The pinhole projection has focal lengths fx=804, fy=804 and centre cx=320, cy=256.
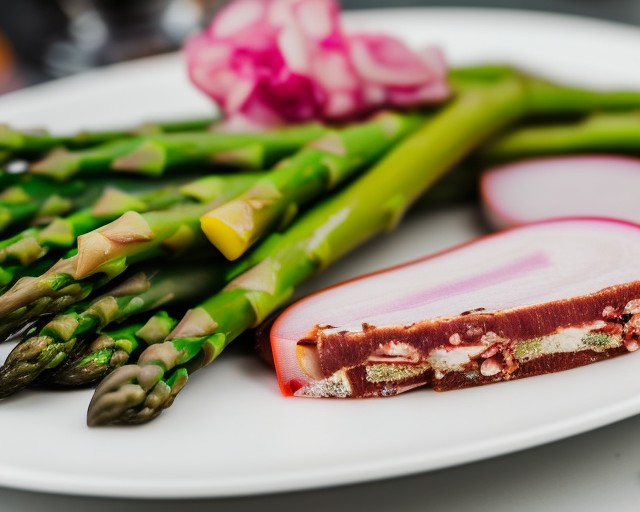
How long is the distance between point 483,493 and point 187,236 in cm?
78

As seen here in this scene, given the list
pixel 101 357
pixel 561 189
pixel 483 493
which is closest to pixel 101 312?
pixel 101 357

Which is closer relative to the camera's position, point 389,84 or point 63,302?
point 63,302

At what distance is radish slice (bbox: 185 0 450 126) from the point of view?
2.27 meters

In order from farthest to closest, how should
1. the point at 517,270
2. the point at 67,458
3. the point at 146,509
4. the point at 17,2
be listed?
the point at 17,2 → the point at 517,270 → the point at 146,509 → the point at 67,458

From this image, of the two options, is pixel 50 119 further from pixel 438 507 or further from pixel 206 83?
pixel 438 507

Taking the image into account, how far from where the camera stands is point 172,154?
6.56 feet

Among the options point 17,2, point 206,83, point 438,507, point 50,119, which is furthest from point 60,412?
point 17,2

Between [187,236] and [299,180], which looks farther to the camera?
[299,180]

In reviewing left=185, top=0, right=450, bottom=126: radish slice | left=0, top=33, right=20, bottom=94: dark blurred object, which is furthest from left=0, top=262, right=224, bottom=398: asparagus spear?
left=0, top=33, right=20, bottom=94: dark blurred object

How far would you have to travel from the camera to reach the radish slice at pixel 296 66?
227 centimetres

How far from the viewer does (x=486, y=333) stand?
1501 millimetres

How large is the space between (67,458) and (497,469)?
77 centimetres

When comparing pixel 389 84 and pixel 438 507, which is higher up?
pixel 389 84

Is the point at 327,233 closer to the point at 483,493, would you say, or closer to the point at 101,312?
the point at 101,312
